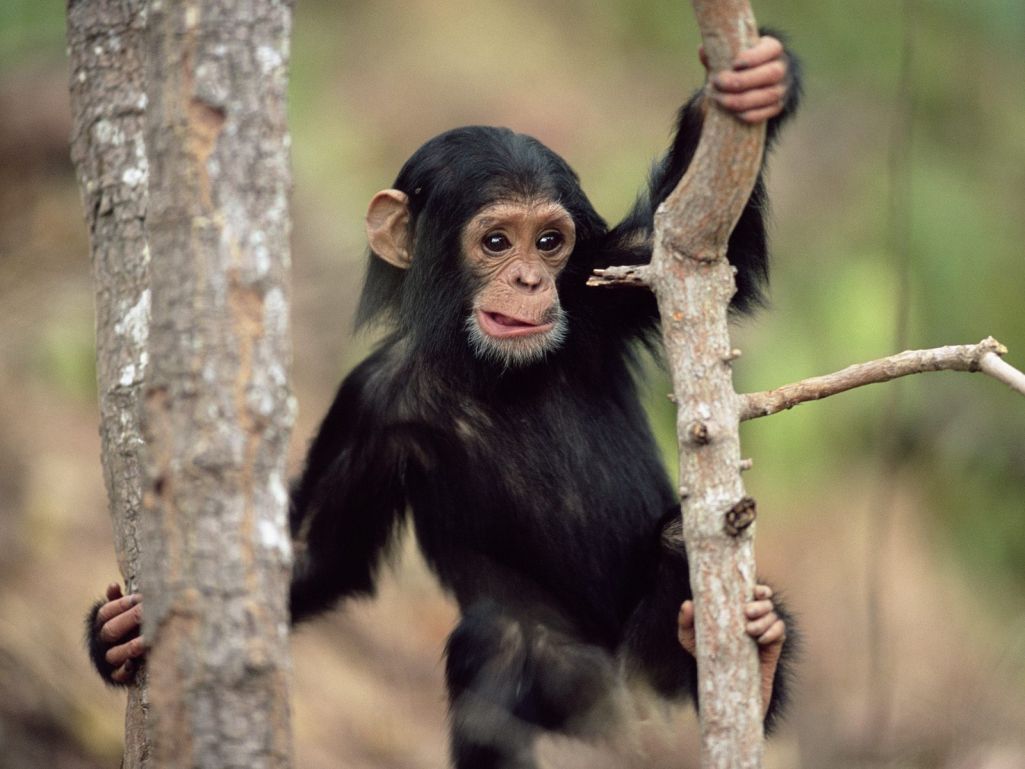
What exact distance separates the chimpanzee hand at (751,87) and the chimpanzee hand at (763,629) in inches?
51.3

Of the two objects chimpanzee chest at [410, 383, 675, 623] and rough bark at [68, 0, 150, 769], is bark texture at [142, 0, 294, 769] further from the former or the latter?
chimpanzee chest at [410, 383, 675, 623]

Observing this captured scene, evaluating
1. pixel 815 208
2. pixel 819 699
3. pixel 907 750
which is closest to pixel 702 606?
pixel 907 750

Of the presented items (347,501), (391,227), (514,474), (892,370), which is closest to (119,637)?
(347,501)

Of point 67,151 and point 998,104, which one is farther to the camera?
point 998,104

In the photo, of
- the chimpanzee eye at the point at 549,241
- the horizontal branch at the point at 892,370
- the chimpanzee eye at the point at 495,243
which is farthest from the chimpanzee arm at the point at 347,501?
the horizontal branch at the point at 892,370

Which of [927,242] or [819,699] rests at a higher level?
[927,242]

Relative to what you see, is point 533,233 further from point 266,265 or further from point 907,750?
point 907,750

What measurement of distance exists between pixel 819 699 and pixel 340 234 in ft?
17.9

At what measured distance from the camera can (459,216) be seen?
15.9 ft

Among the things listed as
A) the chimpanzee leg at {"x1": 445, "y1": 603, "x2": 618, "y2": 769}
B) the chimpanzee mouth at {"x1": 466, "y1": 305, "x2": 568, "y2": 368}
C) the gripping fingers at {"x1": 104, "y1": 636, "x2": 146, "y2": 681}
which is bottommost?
the chimpanzee leg at {"x1": 445, "y1": 603, "x2": 618, "y2": 769}

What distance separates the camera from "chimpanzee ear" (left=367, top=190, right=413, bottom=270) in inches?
197

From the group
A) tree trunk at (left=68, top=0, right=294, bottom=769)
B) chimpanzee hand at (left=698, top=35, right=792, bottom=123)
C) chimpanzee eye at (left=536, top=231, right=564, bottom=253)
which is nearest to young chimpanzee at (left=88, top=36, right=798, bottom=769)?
chimpanzee eye at (left=536, top=231, right=564, bottom=253)

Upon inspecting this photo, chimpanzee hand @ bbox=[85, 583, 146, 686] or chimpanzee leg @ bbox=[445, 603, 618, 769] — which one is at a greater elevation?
chimpanzee hand @ bbox=[85, 583, 146, 686]

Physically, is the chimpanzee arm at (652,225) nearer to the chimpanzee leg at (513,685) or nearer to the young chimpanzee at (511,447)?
the young chimpanzee at (511,447)
